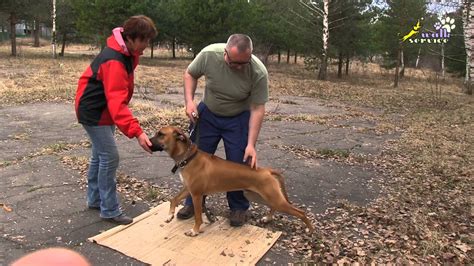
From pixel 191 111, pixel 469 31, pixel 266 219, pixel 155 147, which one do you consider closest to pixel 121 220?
pixel 155 147

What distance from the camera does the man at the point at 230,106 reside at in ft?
13.9

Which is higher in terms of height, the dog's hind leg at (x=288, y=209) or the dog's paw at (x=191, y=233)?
the dog's hind leg at (x=288, y=209)

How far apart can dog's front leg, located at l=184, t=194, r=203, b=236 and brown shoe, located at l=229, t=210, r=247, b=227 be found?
16.2 inches

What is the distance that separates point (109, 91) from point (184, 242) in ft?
4.97

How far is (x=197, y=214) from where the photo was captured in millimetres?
4176

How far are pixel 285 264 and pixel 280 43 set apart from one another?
32.3m

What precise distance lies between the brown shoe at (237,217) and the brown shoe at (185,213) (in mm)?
420

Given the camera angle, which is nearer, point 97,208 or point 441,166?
point 97,208

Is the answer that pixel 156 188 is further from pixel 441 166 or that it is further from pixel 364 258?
pixel 441 166

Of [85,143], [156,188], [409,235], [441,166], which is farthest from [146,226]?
[441,166]

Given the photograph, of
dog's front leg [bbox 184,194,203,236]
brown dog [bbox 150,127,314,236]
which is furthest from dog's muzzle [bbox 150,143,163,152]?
dog's front leg [bbox 184,194,203,236]

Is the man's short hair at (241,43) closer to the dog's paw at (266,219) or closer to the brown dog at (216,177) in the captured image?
the brown dog at (216,177)

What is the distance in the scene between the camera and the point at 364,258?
4027 mm

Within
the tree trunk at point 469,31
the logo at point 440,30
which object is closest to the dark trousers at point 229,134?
the tree trunk at point 469,31
